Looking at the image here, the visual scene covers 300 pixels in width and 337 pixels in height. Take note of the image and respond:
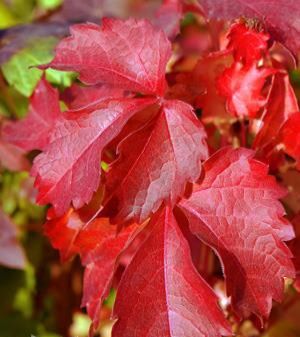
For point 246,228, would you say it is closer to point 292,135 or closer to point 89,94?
point 292,135

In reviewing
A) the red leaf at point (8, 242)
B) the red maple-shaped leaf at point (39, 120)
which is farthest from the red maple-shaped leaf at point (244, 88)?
the red leaf at point (8, 242)

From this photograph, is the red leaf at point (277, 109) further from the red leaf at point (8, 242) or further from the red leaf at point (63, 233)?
the red leaf at point (8, 242)

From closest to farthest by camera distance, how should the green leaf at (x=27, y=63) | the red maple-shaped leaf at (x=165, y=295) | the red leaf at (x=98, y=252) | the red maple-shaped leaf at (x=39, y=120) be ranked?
the red maple-shaped leaf at (x=165, y=295) → the red leaf at (x=98, y=252) → the red maple-shaped leaf at (x=39, y=120) → the green leaf at (x=27, y=63)

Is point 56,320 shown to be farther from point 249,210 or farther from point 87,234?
point 249,210

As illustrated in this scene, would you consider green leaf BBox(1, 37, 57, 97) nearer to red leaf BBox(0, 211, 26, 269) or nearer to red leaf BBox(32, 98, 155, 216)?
red leaf BBox(0, 211, 26, 269)

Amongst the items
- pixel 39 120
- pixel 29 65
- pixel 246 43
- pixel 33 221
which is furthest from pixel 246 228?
pixel 33 221

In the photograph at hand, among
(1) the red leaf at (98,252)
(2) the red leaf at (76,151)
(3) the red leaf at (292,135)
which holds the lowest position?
(1) the red leaf at (98,252)

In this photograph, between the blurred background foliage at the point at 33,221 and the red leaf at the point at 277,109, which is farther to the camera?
the blurred background foliage at the point at 33,221

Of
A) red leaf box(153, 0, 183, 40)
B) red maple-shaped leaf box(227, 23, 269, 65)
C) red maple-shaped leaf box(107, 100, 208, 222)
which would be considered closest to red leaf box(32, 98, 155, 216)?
red maple-shaped leaf box(107, 100, 208, 222)
